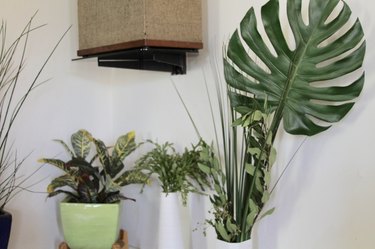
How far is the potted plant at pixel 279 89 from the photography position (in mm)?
1077

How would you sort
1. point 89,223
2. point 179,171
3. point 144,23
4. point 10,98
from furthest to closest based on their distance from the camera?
1. point 10,98
2. point 89,223
3. point 179,171
4. point 144,23

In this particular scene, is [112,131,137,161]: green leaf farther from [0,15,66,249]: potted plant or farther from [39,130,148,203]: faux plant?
[0,15,66,249]: potted plant

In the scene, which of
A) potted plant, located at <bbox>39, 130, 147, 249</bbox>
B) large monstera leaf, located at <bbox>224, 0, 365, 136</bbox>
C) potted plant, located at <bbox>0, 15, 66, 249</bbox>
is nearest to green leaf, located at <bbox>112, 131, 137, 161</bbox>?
potted plant, located at <bbox>39, 130, 147, 249</bbox>

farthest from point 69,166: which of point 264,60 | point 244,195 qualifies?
point 264,60

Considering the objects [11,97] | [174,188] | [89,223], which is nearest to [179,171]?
[174,188]

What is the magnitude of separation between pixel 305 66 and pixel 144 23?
522mm

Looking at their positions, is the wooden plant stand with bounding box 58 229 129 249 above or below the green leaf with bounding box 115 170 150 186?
below

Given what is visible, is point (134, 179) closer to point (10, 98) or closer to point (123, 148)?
point (123, 148)

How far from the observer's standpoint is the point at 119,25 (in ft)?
4.67

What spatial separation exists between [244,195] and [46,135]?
97 cm

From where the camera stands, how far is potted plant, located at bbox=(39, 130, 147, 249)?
5.05 feet

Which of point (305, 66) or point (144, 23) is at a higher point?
point (144, 23)

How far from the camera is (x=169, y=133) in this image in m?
1.70

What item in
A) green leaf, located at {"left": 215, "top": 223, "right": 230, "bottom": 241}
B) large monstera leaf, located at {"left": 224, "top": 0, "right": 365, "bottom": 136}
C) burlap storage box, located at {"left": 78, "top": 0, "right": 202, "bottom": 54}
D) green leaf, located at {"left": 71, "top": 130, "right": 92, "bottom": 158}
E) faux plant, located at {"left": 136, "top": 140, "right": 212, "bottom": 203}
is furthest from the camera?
green leaf, located at {"left": 71, "top": 130, "right": 92, "bottom": 158}
